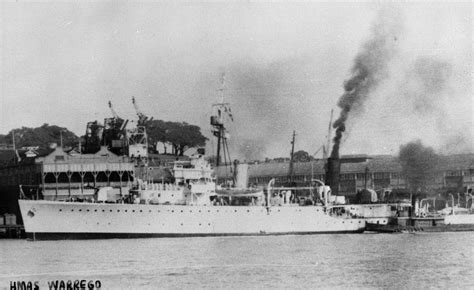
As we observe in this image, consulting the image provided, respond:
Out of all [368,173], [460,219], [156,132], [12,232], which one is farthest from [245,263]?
[156,132]

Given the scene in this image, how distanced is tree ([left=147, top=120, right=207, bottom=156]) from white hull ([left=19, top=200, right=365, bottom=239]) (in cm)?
4456

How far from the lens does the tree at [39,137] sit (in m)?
102

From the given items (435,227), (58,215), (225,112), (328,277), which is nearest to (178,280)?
(328,277)

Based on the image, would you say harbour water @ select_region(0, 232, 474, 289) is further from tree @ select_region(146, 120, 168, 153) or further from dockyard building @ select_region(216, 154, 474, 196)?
tree @ select_region(146, 120, 168, 153)

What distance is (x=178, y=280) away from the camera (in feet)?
115

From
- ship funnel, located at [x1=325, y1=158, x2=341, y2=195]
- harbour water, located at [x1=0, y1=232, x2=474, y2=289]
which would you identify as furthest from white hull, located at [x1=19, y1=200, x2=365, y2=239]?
ship funnel, located at [x1=325, y1=158, x2=341, y2=195]

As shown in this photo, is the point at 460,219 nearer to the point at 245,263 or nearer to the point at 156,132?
the point at 245,263

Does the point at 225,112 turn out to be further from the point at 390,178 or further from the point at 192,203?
the point at 390,178

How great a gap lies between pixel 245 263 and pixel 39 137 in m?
66.9

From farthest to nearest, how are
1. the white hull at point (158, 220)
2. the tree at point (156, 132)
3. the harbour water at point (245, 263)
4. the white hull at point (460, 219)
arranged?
1. the tree at point (156, 132)
2. the white hull at point (460, 219)
3. the white hull at point (158, 220)
4. the harbour water at point (245, 263)

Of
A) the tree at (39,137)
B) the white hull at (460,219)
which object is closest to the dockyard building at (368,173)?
the white hull at (460,219)

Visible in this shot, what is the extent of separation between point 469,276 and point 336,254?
11.6 metres

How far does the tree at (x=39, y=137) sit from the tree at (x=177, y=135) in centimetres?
1203

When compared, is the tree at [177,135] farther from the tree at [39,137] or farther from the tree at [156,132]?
the tree at [39,137]
